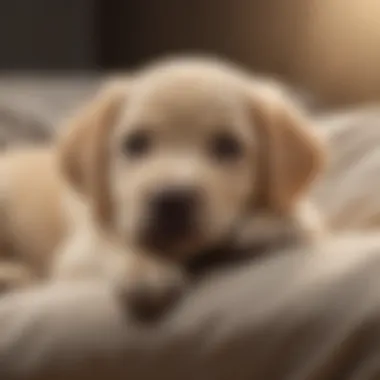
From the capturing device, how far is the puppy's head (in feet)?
3.53

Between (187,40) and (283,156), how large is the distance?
2.07 metres

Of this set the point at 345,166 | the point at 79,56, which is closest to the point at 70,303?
the point at 345,166

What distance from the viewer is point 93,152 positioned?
1251mm

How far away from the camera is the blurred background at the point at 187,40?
2.59 meters

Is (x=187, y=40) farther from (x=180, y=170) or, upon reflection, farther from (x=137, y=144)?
(x=180, y=170)

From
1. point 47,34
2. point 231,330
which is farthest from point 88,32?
point 231,330

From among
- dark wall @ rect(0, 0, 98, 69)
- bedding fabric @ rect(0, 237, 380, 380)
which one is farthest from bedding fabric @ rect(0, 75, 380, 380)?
dark wall @ rect(0, 0, 98, 69)

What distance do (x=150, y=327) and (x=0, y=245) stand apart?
75 cm

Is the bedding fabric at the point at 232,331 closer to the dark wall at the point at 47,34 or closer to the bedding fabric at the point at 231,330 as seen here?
the bedding fabric at the point at 231,330

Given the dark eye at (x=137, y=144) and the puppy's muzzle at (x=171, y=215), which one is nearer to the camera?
the puppy's muzzle at (x=171, y=215)

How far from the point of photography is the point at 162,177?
1082 mm

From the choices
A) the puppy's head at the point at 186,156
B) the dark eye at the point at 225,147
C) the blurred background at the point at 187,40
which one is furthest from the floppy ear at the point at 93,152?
the blurred background at the point at 187,40

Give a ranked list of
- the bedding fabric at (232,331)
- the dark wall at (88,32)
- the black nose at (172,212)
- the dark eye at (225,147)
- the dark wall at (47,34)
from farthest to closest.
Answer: the dark wall at (47,34)
the dark wall at (88,32)
the dark eye at (225,147)
the black nose at (172,212)
the bedding fabric at (232,331)

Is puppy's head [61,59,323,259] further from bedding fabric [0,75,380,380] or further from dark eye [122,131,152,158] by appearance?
bedding fabric [0,75,380,380]
